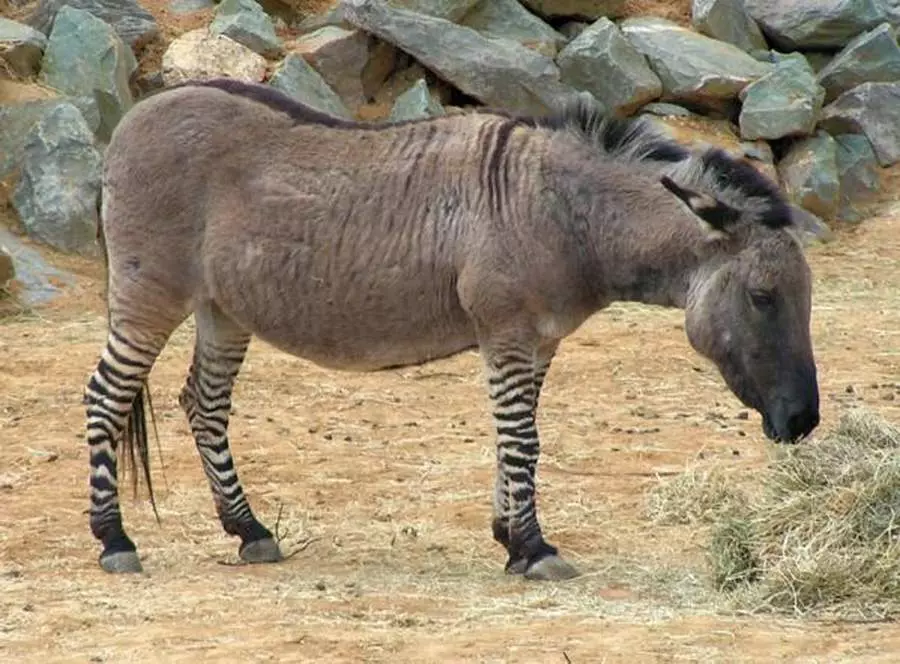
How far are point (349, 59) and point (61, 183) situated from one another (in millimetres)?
3662

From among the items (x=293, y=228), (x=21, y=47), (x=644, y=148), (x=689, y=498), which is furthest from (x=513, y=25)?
(x=293, y=228)

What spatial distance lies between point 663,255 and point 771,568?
Result: 1.54 metres

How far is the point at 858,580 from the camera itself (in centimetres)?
694

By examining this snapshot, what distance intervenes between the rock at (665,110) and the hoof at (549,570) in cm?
1069

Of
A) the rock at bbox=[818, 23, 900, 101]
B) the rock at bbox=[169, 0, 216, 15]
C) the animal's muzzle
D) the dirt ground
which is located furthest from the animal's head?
the rock at bbox=[818, 23, 900, 101]

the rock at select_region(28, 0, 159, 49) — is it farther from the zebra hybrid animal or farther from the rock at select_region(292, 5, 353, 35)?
the zebra hybrid animal

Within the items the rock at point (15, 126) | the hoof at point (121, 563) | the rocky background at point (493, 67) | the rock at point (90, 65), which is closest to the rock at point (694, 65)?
the rocky background at point (493, 67)

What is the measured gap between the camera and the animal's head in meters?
7.57

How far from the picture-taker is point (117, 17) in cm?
1703

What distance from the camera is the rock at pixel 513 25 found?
1805cm

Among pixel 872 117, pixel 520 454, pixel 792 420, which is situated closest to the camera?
pixel 792 420

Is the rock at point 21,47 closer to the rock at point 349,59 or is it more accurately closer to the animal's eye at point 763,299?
the rock at point 349,59

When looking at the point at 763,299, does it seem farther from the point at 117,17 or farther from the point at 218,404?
the point at 117,17

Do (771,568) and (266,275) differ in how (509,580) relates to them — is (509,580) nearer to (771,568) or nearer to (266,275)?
(771,568)
